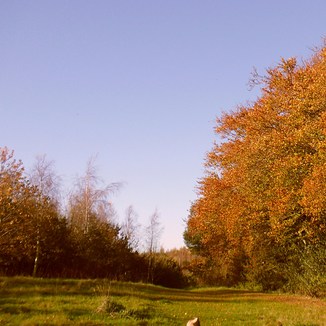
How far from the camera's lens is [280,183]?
805 inches

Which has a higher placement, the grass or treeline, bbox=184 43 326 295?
treeline, bbox=184 43 326 295

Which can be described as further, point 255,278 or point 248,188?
point 255,278

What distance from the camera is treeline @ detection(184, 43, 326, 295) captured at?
64.6 ft

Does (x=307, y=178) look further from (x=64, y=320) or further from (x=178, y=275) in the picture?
(x=178, y=275)

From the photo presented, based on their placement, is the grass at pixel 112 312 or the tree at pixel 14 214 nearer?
the grass at pixel 112 312

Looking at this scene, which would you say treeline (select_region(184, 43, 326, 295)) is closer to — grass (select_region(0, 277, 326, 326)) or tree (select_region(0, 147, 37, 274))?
grass (select_region(0, 277, 326, 326))

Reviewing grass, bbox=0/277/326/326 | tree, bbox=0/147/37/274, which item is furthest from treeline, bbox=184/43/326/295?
tree, bbox=0/147/37/274

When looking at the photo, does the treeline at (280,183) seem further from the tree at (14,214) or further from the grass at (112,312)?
A: the tree at (14,214)

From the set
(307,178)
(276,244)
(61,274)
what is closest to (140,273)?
(61,274)

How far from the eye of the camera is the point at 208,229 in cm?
2914

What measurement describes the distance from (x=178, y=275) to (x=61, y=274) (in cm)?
1508

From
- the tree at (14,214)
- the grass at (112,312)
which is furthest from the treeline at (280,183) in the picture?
the tree at (14,214)

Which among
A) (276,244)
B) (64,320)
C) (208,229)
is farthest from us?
(208,229)

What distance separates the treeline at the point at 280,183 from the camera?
19.7m
